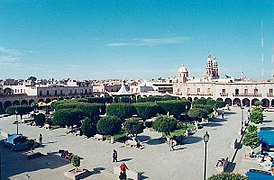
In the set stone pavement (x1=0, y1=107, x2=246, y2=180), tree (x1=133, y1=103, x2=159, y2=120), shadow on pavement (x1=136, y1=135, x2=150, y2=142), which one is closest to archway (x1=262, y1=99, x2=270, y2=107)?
stone pavement (x1=0, y1=107, x2=246, y2=180)

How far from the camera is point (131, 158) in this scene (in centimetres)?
2031

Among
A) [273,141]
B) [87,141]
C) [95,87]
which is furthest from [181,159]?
[95,87]

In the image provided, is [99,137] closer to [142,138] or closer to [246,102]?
[142,138]

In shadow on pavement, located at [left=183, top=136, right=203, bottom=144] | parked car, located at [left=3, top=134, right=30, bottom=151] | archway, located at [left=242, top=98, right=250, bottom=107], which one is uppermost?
archway, located at [left=242, top=98, right=250, bottom=107]

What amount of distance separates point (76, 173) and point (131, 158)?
5387 mm

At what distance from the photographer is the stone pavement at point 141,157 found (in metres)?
16.7

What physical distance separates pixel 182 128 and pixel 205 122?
5787mm

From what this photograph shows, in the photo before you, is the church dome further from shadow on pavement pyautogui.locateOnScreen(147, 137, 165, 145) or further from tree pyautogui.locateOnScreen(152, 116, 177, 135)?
tree pyautogui.locateOnScreen(152, 116, 177, 135)

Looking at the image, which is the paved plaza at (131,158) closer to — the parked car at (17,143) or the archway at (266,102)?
the parked car at (17,143)

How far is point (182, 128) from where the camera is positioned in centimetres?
3334

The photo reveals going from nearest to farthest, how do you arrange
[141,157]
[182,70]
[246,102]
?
[141,157] → [246,102] → [182,70]

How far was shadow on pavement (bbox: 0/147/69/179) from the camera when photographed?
1741cm

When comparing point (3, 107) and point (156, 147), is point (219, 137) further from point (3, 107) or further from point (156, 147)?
point (3, 107)

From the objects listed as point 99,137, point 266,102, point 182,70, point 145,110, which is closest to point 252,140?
point 99,137
